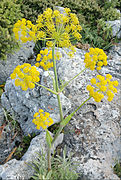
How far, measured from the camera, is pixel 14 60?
15.8ft

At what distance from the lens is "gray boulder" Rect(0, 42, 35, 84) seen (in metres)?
4.66

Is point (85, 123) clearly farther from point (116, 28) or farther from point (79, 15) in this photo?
point (79, 15)

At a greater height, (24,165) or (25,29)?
(25,29)

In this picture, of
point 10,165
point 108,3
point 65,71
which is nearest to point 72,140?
point 10,165

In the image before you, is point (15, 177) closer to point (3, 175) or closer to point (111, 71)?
point (3, 175)

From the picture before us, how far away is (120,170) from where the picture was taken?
122 inches

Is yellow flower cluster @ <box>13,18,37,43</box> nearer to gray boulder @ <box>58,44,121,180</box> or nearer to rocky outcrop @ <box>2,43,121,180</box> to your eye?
rocky outcrop @ <box>2,43,121,180</box>

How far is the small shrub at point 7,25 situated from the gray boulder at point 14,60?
20 centimetres

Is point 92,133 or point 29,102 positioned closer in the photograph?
point 92,133

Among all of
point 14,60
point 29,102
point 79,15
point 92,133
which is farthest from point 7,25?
point 92,133

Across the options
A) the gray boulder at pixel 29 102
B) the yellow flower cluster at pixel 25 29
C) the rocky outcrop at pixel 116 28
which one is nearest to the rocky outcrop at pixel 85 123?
the gray boulder at pixel 29 102

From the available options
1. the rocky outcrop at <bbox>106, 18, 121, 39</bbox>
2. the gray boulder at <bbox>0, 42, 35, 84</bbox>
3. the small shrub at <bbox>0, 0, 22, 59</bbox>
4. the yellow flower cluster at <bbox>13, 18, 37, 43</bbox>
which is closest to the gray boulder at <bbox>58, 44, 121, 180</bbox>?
the gray boulder at <bbox>0, 42, 35, 84</bbox>

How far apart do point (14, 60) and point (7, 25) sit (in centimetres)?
91

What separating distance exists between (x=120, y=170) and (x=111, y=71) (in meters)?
2.55
